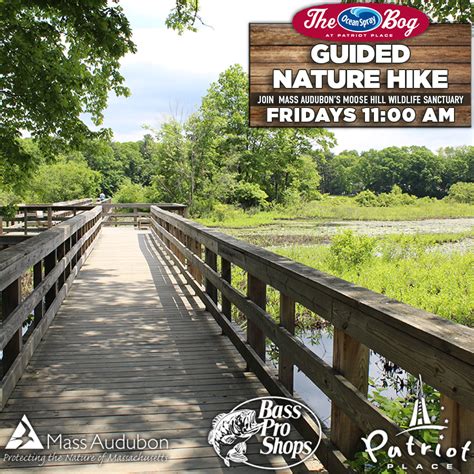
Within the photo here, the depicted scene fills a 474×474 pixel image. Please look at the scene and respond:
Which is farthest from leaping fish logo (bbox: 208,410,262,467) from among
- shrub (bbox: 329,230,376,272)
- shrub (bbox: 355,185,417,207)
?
shrub (bbox: 355,185,417,207)

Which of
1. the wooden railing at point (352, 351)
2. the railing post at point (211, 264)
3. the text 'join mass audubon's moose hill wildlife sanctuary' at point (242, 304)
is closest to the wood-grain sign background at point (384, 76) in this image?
the text 'join mass audubon's moose hill wildlife sanctuary' at point (242, 304)

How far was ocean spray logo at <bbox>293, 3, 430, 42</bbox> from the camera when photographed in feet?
20.7

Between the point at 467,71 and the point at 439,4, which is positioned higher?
the point at 439,4

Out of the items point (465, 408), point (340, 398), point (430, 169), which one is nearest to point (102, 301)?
point (340, 398)

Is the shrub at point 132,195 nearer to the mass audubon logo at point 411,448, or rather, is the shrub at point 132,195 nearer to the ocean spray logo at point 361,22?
the ocean spray logo at point 361,22

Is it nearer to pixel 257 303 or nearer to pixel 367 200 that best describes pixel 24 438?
Answer: pixel 257 303

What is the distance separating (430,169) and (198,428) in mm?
75355

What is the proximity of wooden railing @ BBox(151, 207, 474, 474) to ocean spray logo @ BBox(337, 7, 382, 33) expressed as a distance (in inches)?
152

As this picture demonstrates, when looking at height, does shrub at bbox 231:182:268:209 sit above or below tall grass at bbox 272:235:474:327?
above

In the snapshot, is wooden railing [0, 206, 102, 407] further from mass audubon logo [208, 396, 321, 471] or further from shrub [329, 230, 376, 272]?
shrub [329, 230, 376, 272]

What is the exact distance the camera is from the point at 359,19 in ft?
22.7

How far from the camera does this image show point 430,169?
7375 centimetres

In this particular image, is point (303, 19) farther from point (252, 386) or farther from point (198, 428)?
point (198, 428)

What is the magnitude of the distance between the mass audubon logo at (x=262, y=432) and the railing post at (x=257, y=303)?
1.85ft
